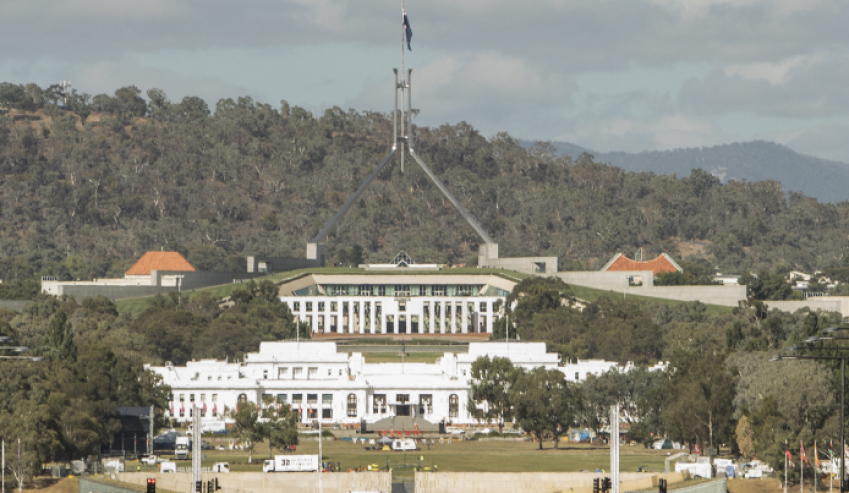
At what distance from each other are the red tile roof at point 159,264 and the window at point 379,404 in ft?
200

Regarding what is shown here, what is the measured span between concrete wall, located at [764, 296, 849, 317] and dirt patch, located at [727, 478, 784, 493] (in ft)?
238

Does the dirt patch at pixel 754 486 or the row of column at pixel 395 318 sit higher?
the row of column at pixel 395 318

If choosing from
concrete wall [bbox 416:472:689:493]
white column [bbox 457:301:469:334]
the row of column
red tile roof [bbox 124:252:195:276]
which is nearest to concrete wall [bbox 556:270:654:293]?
white column [bbox 457:301:469:334]

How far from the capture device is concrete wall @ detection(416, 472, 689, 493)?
67.6 metres

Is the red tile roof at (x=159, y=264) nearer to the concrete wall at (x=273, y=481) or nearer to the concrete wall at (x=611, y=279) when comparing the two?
the concrete wall at (x=611, y=279)

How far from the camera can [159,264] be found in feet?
537

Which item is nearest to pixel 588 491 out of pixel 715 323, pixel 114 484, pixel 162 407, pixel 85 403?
pixel 114 484

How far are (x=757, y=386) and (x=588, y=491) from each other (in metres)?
13.6

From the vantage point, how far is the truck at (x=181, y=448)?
3098 inches

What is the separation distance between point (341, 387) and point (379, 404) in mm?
2765

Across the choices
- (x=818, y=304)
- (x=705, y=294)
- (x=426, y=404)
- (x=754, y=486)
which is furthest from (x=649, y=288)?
(x=754, y=486)

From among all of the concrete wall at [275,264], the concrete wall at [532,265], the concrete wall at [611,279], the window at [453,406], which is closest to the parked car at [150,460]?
the window at [453,406]

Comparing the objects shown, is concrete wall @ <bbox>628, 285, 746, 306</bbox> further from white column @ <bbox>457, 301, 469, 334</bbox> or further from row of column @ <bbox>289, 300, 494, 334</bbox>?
row of column @ <bbox>289, 300, 494, 334</bbox>

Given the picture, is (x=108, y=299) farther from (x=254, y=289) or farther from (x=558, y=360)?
(x=558, y=360)
